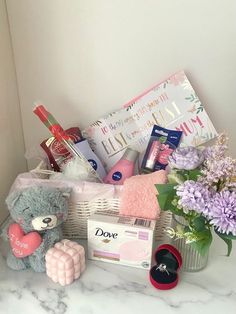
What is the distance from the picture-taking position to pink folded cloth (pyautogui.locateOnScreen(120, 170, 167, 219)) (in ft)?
2.47

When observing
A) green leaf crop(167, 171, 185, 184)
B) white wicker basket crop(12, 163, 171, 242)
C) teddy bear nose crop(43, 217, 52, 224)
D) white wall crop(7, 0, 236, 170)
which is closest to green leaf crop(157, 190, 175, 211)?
green leaf crop(167, 171, 185, 184)

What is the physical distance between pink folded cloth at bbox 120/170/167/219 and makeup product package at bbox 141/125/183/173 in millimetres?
108

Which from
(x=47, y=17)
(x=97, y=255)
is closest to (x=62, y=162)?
(x=97, y=255)

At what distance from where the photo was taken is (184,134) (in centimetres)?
89

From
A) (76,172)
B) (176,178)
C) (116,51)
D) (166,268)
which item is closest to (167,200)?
(176,178)

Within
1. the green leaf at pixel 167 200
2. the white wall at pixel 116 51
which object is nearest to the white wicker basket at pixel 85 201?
the green leaf at pixel 167 200

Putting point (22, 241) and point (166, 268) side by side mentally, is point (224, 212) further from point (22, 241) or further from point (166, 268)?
point (22, 241)

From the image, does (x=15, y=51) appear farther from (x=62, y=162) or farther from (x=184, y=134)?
(x=184, y=134)

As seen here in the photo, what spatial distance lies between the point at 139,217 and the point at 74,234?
0.59 feet

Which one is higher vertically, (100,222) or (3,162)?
(3,162)

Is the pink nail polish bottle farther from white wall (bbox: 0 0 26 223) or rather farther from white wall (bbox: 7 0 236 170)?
white wall (bbox: 0 0 26 223)

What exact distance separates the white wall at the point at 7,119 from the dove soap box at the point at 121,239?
11.0 inches

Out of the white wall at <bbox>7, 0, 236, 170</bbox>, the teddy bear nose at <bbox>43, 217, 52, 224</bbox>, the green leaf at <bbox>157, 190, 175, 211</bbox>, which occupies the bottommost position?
the teddy bear nose at <bbox>43, 217, 52, 224</bbox>

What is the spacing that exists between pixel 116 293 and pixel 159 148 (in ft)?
1.20
